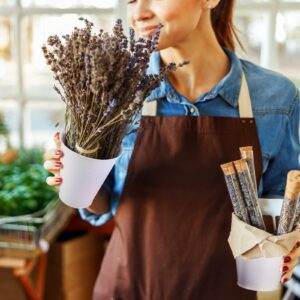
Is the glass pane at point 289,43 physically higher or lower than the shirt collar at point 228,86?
higher

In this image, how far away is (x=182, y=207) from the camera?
40.7 inches

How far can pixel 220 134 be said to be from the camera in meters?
1.02

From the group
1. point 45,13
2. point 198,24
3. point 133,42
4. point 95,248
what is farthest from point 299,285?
point 45,13

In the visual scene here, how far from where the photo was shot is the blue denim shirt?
3.42ft

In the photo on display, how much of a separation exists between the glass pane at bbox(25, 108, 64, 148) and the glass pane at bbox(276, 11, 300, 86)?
1.04 metres

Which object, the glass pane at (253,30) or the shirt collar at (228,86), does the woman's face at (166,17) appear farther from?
the glass pane at (253,30)

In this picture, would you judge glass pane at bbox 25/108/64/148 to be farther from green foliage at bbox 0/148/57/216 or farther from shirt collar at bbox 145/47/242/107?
shirt collar at bbox 145/47/242/107

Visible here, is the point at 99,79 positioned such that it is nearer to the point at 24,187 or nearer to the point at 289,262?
the point at 289,262

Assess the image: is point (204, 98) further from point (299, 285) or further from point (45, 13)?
point (45, 13)

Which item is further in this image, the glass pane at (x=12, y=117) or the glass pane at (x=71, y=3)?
the glass pane at (x=12, y=117)

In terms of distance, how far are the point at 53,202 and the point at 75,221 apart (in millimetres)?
211

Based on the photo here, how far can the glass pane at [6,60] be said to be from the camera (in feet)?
6.93

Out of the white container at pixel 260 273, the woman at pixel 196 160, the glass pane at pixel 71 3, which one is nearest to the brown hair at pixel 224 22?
the woman at pixel 196 160

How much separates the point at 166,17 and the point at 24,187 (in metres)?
1.09
